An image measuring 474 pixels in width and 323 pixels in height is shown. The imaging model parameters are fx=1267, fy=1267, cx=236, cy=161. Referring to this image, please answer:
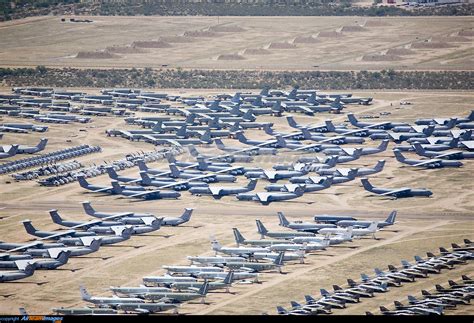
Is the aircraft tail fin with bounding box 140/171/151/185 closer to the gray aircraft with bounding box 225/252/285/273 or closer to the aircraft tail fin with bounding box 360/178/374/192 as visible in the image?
the aircraft tail fin with bounding box 360/178/374/192

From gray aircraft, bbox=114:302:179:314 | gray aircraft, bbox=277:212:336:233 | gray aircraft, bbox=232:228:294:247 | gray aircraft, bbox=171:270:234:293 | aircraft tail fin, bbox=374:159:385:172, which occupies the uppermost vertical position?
gray aircraft, bbox=114:302:179:314

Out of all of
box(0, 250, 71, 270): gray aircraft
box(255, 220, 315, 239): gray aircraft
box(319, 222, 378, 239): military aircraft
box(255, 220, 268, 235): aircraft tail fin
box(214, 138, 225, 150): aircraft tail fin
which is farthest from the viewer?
box(214, 138, 225, 150): aircraft tail fin

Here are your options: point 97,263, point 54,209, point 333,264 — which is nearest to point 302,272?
point 333,264

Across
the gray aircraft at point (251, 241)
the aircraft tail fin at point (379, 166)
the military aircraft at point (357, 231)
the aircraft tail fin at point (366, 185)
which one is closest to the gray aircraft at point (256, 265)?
the gray aircraft at point (251, 241)

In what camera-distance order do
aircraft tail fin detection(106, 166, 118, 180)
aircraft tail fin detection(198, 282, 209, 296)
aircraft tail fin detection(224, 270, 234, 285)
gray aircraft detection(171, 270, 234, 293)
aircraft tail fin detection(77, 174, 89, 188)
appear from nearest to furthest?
aircraft tail fin detection(198, 282, 209, 296) < gray aircraft detection(171, 270, 234, 293) < aircraft tail fin detection(224, 270, 234, 285) < aircraft tail fin detection(77, 174, 89, 188) < aircraft tail fin detection(106, 166, 118, 180)

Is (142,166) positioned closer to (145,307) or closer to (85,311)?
(145,307)

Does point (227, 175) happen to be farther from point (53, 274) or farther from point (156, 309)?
point (156, 309)

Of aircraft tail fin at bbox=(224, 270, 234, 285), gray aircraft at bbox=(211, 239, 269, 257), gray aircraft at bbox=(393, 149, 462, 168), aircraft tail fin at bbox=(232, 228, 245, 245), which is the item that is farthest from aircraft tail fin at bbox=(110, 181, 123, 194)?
aircraft tail fin at bbox=(224, 270, 234, 285)

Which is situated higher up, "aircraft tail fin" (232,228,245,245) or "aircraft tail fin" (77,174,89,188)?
"aircraft tail fin" (232,228,245,245)
